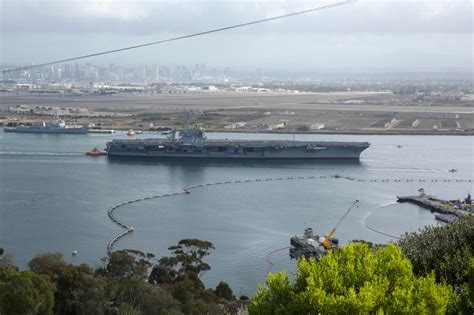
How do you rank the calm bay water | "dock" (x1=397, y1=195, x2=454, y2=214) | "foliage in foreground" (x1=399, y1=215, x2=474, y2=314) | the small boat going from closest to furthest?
"foliage in foreground" (x1=399, y1=215, x2=474, y2=314), the calm bay water, "dock" (x1=397, y1=195, x2=454, y2=214), the small boat

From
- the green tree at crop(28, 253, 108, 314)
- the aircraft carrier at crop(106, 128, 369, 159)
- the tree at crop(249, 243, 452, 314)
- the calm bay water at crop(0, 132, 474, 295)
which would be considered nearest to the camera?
the tree at crop(249, 243, 452, 314)

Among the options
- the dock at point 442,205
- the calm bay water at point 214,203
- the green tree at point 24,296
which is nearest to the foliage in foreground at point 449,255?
the green tree at point 24,296

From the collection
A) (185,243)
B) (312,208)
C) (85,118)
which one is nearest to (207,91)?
(85,118)

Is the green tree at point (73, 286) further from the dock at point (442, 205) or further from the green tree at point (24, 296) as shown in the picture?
the dock at point (442, 205)

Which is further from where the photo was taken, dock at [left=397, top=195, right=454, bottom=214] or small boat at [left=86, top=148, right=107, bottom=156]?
small boat at [left=86, top=148, right=107, bottom=156]

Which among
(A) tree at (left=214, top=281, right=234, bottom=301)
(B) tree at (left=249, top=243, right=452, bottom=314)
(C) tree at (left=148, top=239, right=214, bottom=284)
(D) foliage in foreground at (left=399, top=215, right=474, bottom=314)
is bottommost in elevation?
(A) tree at (left=214, top=281, right=234, bottom=301)

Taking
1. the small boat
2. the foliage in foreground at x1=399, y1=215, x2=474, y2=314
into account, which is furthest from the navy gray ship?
the foliage in foreground at x1=399, y1=215, x2=474, y2=314

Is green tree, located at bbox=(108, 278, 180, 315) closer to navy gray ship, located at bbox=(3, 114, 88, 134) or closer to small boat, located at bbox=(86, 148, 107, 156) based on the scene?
small boat, located at bbox=(86, 148, 107, 156)

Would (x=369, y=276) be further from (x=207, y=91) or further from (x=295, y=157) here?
(x=207, y=91)
